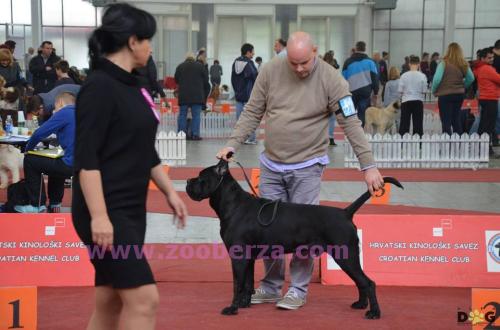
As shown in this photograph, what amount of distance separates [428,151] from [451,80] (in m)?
1.19

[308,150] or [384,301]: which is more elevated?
[308,150]

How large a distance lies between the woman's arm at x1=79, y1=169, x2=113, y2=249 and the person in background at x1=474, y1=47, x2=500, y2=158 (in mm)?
10875

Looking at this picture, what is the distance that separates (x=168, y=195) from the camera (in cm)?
322

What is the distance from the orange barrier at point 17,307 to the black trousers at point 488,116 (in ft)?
33.6

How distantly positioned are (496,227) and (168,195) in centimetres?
314

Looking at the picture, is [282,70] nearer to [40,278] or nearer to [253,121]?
[253,121]

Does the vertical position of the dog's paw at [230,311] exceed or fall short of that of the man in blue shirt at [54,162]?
it falls short

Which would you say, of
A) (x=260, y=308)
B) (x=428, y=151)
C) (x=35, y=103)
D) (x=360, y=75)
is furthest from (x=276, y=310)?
(x=360, y=75)

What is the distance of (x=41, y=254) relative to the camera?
5.46 metres

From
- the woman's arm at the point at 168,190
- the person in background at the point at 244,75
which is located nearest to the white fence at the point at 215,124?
the person in background at the point at 244,75

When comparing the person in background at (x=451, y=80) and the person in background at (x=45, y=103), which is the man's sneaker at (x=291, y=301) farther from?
the person in background at (x=451, y=80)

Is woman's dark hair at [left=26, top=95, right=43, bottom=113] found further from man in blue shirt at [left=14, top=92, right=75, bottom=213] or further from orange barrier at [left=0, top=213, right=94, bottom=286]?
orange barrier at [left=0, top=213, right=94, bottom=286]

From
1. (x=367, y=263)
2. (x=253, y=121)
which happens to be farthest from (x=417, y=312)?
(x=253, y=121)

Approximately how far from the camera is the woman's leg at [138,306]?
2.85 meters
